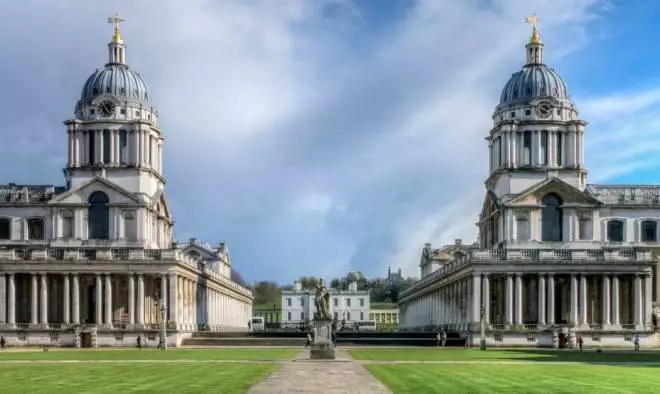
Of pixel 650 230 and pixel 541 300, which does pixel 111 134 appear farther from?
pixel 650 230

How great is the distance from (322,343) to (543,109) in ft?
200

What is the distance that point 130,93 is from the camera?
122 metres

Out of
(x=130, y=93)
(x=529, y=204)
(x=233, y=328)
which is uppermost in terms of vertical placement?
(x=130, y=93)

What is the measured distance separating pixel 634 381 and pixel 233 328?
136 m

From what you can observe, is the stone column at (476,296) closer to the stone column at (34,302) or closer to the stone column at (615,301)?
the stone column at (615,301)

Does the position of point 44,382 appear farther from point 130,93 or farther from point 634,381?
point 130,93

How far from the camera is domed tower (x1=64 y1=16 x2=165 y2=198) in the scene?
393ft

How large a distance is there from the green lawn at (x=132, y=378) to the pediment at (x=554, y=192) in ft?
211

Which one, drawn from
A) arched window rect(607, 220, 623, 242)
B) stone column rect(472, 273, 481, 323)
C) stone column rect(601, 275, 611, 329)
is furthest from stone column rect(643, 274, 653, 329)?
stone column rect(472, 273, 481, 323)

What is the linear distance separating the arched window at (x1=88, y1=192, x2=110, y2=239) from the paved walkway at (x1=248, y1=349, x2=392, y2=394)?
→ 212 feet

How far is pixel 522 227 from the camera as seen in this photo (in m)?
117

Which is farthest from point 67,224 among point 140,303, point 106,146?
point 140,303

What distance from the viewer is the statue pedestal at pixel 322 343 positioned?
6650 cm

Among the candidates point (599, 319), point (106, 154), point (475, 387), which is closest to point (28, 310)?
point (106, 154)
